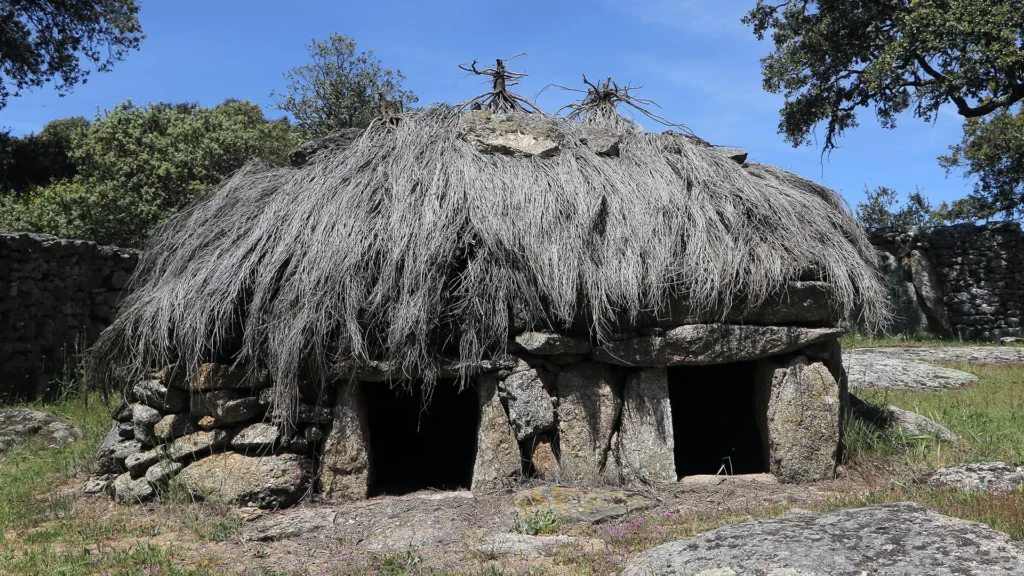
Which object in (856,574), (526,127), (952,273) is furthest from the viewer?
(952,273)

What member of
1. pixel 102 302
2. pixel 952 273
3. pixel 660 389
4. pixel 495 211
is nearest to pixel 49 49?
pixel 102 302

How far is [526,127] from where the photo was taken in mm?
7504

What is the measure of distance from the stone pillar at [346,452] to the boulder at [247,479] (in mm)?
202

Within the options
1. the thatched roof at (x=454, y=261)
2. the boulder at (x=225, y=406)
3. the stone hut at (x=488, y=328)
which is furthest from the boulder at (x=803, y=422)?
the boulder at (x=225, y=406)

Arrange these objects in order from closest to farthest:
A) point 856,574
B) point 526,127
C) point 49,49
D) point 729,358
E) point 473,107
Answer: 1. point 856,574
2. point 729,358
3. point 526,127
4. point 473,107
5. point 49,49

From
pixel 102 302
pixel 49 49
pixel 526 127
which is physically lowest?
pixel 102 302

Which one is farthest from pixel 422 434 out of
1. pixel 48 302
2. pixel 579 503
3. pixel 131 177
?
pixel 131 177

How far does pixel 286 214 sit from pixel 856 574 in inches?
187

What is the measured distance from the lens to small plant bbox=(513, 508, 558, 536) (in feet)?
17.0

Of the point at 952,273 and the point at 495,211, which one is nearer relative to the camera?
the point at 495,211

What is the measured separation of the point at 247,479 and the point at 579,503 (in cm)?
233

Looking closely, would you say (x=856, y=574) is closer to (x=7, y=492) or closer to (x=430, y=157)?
(x=430, y=157)

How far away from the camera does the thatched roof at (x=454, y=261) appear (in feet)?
20.0

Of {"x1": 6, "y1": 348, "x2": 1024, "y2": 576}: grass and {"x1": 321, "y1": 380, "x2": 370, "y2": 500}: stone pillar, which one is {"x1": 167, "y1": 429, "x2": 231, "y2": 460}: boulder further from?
{"x1": 321, "y1": 380, "x2": 370, "y2": 500}: stone pillar
